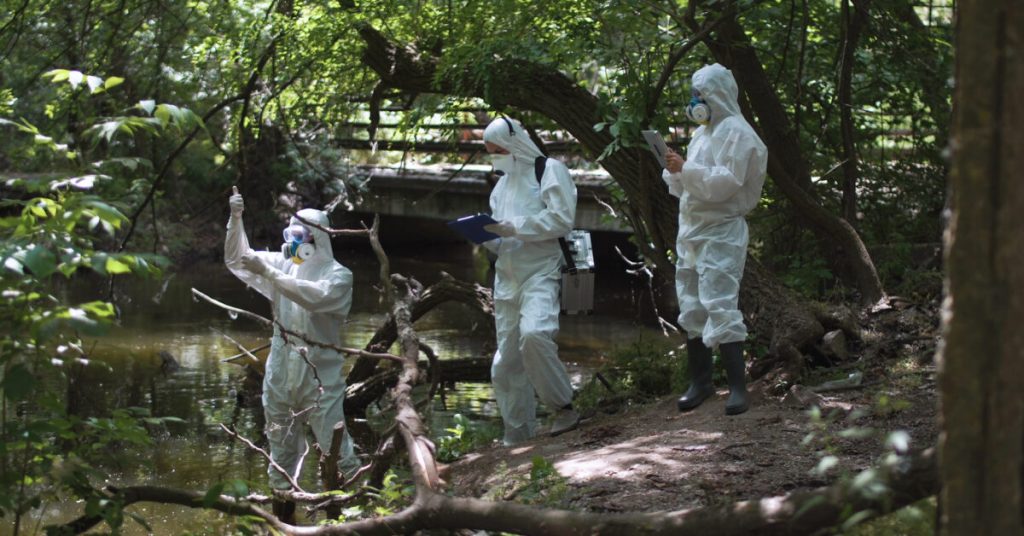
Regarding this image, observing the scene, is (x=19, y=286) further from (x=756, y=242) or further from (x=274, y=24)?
(x=756, y=242)

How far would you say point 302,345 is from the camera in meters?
6.99

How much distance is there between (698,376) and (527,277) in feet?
3.93

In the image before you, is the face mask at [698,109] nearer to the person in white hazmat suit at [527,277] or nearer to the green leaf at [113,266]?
the person in white hazmat suit at [527,277]

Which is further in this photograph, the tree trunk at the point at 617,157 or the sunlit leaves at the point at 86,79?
the tree trunk at the point at 617,157

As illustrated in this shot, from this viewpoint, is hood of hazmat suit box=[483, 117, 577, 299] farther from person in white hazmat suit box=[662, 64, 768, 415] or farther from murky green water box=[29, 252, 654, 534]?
murky green water box=[29, 252, 654, 534]

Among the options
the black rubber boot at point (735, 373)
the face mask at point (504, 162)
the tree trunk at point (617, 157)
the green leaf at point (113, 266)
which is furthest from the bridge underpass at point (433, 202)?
the green leaf at point (113, 266)

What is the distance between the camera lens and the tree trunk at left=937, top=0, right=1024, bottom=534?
250 cm

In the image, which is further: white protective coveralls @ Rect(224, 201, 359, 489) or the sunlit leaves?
white protective coveralls @ Rect(224, 201, 359, 489)

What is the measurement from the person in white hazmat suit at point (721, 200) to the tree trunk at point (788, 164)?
1946 mm

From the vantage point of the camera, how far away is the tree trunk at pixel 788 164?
8234mm

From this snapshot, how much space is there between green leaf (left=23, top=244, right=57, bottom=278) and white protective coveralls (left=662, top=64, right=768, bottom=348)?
362cm

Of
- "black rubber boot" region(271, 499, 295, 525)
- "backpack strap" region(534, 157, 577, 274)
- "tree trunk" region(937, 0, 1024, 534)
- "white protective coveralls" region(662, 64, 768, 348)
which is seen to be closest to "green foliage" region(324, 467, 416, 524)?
"black rubber boot" region(271, 499, 295, 525)

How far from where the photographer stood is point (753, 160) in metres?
6.31

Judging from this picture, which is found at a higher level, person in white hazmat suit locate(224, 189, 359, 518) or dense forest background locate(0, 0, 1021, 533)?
dense forest background locate(0, 0, 1021, 533)
